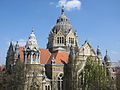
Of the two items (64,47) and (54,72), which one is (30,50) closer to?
(54,72)

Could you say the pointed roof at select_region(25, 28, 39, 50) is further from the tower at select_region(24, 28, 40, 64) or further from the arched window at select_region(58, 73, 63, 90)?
the arched window at select_region(58, 73, 63, 90)

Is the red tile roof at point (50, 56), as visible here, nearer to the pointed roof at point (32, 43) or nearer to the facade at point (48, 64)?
the facade at point (48, 64)

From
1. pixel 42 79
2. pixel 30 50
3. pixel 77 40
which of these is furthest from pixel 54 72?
pixel 77 40

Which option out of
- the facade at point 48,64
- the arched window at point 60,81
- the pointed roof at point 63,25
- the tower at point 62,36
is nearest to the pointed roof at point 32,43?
the facade at point 48,64

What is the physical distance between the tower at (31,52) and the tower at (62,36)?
9355 mm

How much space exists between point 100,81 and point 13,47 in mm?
25059

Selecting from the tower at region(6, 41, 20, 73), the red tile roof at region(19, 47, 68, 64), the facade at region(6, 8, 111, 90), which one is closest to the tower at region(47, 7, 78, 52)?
the facade at region(6, 8, 111, 90)

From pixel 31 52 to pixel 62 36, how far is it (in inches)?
534

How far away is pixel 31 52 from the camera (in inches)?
1977

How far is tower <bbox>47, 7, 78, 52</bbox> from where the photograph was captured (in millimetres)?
60875

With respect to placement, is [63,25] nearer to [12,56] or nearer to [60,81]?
[12,56]

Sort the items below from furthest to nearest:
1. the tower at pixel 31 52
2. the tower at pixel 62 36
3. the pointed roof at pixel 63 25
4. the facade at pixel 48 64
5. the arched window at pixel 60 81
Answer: the pointed roof at pixel 63 25 < the tower at pixel 62 36 < the arched window at pixel 60 81 < the tower at pixel 31 52 < the facade at pixel 48 64

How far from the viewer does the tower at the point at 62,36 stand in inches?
2397

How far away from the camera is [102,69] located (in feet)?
139
